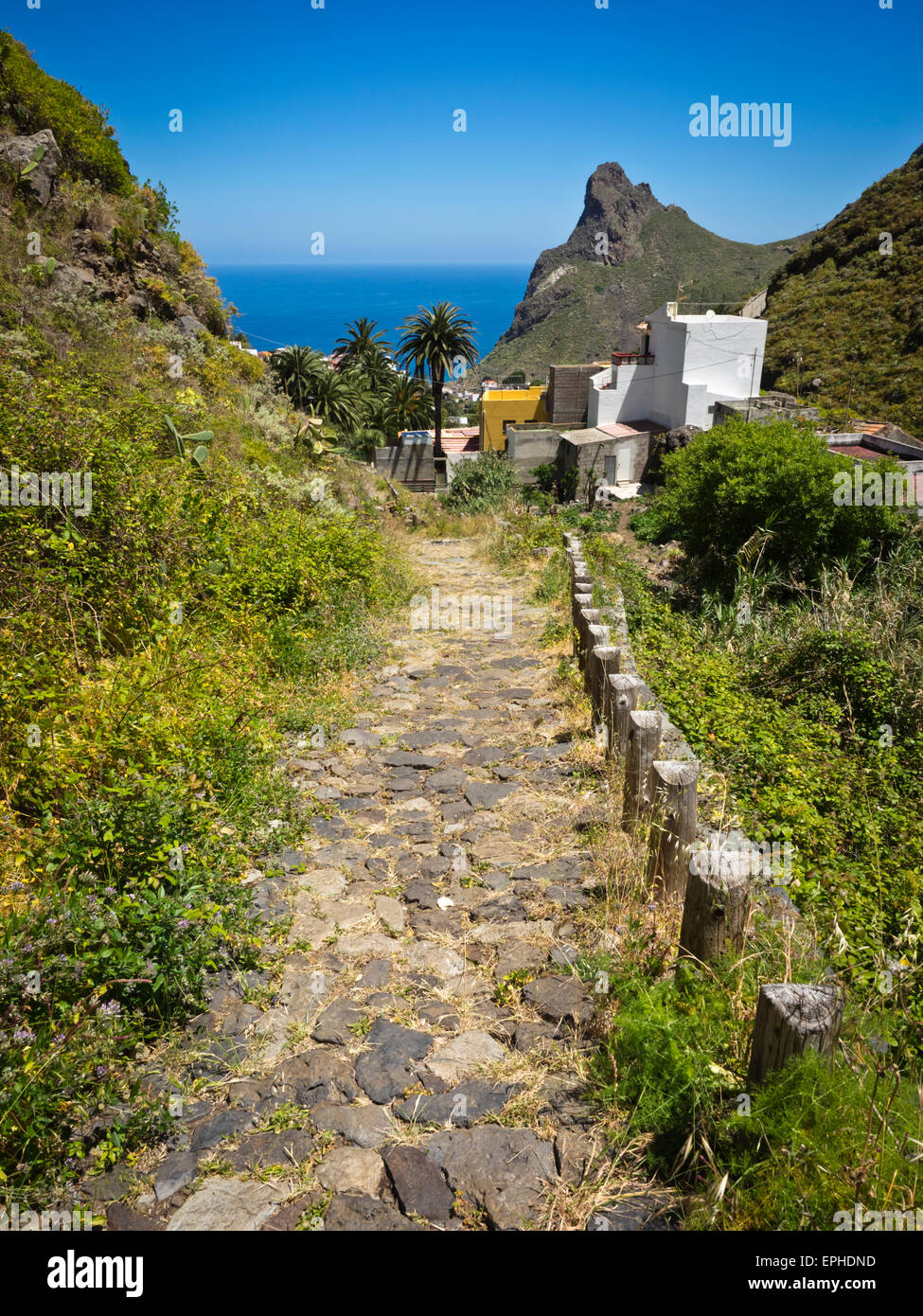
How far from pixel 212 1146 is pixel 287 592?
5.40 meters

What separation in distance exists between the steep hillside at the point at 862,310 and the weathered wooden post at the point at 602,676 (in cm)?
2880

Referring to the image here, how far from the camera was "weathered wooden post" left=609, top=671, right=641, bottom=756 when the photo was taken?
4820mm

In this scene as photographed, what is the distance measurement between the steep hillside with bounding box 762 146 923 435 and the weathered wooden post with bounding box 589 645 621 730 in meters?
28.8

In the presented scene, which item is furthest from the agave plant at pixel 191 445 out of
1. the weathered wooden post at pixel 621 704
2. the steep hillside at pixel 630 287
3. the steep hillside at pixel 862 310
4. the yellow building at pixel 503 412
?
the steep hillside at pixel 630 287

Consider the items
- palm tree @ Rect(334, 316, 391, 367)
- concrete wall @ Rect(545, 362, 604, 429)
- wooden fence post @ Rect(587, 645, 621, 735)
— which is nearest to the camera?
wooden fence post @ Rect(587, 645, 621, 735)

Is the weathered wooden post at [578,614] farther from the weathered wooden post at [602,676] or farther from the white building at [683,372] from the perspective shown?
the white building at [683,372]

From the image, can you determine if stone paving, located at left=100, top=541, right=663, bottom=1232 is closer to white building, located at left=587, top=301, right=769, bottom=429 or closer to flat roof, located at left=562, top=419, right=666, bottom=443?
flat roof, located at left=562, top=419, right=666, bottom=443

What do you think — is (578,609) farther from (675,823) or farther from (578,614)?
(675,823)

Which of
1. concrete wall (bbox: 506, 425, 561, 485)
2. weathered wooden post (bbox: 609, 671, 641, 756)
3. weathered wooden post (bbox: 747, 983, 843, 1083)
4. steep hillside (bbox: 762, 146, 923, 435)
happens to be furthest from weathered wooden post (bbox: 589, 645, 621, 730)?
steep hillside (bbox: 762, 146, 923, 435)

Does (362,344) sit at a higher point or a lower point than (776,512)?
higher

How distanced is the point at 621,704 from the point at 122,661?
3.19 meters

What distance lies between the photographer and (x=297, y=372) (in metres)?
28.3

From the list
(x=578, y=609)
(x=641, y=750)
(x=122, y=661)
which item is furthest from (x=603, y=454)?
(x=122, y=661)

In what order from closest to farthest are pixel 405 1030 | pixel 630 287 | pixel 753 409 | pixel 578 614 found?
1. pixel 405 1030
2. pixel 578 614
3. pixel 753 409
4. pixel 630 287
